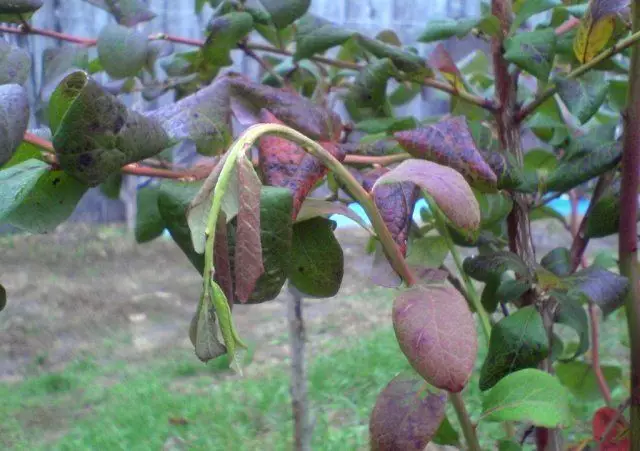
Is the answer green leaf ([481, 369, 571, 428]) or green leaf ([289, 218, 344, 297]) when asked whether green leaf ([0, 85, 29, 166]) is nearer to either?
green leaf ([289, 218, 344, 297])

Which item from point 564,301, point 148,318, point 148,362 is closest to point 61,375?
point 148,362

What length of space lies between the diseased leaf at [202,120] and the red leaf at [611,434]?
516 mm

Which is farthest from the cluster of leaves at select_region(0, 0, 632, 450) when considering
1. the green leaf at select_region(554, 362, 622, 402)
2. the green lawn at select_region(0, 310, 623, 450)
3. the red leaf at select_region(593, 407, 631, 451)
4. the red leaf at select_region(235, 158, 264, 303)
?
the green lawn at select_region(0, 310, 623, 450)

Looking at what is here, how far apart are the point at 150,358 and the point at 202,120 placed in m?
1.89

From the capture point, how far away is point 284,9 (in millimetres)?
715

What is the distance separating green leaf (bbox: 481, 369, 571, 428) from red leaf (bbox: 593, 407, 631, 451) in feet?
0.81

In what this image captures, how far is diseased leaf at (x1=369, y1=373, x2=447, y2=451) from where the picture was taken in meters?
0.48

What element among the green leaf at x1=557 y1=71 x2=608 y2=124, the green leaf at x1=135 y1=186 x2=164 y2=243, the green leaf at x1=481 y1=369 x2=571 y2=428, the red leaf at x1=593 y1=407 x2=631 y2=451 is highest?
the green leaf at x1=557 y1=71 x2=608 y2=124

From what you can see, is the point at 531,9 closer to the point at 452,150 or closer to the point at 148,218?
the point at 452,150

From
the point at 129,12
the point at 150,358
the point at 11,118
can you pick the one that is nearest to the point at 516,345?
the point at 11,118

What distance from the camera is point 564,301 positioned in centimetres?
66

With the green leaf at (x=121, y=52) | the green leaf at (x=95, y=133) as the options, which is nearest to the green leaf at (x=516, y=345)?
the green leaf at (x=95, y=133)

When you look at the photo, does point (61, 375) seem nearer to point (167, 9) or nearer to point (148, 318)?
point (148, 318)

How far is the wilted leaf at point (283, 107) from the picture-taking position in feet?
1.72
